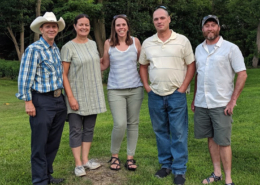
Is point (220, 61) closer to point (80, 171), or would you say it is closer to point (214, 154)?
point (214, 154)

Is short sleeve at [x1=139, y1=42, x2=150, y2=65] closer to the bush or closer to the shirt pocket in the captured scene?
the shirt pocket

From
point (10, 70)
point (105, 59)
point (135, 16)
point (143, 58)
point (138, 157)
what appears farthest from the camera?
point (10, 70)

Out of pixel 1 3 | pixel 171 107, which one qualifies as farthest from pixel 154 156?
pixel 1 3

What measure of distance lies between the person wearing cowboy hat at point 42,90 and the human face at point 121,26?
0.70 metres

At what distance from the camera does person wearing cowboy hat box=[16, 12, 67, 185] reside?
11.0ft

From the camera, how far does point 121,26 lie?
13.0 feet

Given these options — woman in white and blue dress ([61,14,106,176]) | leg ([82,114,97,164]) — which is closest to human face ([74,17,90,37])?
woman in white and blue dress ([61,14,106,176])

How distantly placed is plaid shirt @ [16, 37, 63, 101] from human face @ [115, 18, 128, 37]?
0.85 m

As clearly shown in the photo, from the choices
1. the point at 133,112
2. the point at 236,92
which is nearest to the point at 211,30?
the point at 236,92

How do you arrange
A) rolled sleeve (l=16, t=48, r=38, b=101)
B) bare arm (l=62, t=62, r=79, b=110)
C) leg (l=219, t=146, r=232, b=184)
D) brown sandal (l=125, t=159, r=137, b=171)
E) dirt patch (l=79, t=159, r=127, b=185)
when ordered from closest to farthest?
rolled sleeve (l=16, t=48, r=38, b=101)
leg (l=219, t=146, r=232, b=184)
bare arm (l=62, t=62, r=79, b=110)
dirt patch (l=79, t=159, r=127, b=185)
brown sandal (l=125, t=159, r=137, b=171)

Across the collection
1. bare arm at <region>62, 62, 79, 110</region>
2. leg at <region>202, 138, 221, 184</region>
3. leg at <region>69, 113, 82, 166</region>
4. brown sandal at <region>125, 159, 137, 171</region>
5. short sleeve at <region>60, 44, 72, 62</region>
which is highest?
short sleeve at <region>60, 44, 72, 62</region>

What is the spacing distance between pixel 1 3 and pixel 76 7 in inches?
283

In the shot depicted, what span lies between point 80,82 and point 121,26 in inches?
34.1

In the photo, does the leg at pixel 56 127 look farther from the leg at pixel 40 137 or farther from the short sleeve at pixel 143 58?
the short sleeve at pixel 143 58
